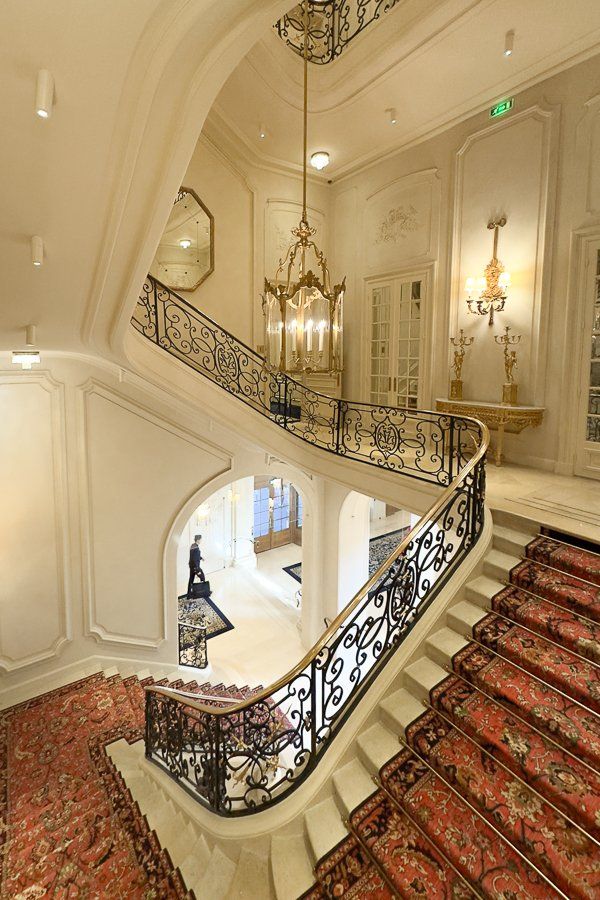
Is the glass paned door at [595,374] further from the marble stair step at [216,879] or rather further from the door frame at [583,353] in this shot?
the marble stair step at [216,879]

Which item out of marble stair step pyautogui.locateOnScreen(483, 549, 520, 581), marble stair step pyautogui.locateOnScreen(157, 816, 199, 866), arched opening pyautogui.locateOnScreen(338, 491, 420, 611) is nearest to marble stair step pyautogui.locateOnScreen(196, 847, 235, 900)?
marble stair step pyautogui.locateOnScreen(157, 816, 199, 866)

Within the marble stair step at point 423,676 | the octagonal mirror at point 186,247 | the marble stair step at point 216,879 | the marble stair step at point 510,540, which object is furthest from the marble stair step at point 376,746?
the octagonal mirror at point 186,247

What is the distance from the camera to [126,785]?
3.91m

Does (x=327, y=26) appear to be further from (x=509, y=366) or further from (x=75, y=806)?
(x=75, y=806)

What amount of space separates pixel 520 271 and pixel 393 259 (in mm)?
2115

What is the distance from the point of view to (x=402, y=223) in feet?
22.4

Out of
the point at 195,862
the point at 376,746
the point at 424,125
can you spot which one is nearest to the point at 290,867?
the point at 376,746

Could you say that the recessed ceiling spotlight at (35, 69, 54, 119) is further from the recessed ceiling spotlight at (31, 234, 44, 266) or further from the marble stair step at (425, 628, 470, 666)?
the marble stair step at (425, 628, 470, 666)

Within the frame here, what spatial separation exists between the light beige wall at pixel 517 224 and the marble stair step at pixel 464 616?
2887 millimetres

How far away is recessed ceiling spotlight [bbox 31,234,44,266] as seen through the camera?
196cm

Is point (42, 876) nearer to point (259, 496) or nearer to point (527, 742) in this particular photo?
point (527, 742)

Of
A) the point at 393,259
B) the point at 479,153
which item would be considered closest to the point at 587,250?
the point at 479,153

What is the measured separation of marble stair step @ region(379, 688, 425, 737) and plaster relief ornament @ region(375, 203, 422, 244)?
6279 mm

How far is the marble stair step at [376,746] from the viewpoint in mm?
2586
